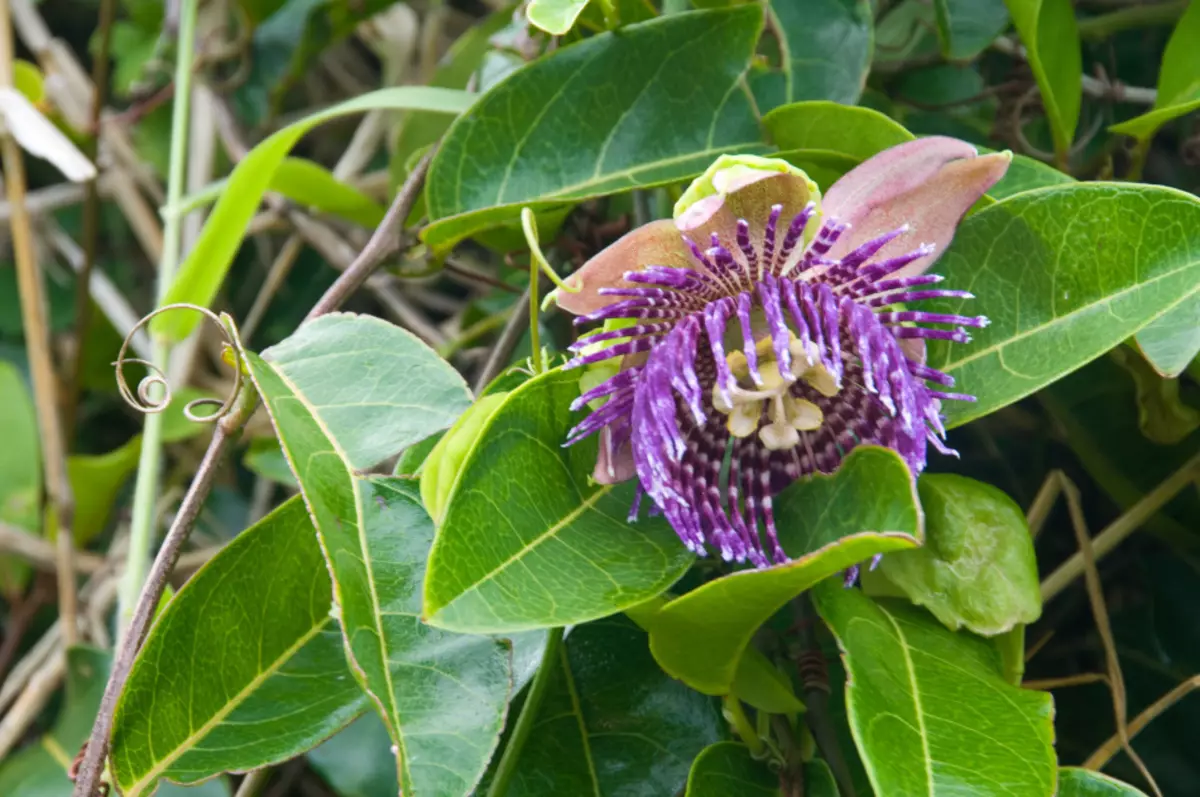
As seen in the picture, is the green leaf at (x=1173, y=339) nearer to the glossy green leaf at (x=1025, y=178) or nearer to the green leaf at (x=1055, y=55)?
the glossy green leaf at (x=1025, y=178)

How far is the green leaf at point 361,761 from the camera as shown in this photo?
31.3 inches

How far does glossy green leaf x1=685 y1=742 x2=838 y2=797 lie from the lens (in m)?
0.58

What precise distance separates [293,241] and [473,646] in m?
0.80

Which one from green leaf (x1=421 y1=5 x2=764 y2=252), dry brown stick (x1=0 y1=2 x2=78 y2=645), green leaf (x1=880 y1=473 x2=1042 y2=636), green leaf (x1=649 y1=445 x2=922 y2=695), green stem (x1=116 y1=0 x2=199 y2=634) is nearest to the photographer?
green leaf (x1=649 y1=445 x2=922 y2=695)

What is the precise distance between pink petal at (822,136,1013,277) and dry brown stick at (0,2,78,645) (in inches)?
31.8

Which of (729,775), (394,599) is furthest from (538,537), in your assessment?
(729,775)

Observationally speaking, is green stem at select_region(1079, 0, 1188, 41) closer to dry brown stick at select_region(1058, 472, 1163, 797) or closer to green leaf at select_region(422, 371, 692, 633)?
dry brown stick at select_region(1058, 472, 1163, 797)

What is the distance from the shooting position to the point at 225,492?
4.16ft

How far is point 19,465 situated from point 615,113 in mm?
760

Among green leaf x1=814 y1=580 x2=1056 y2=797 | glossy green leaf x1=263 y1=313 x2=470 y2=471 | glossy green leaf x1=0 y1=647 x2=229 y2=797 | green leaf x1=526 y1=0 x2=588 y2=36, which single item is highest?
green leaf x1=526 y1=0 x2=588 y2=36

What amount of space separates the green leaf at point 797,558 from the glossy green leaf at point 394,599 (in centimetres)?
9

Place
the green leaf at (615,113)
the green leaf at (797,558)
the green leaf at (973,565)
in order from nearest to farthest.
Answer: the green leaf at (797,558) → the green leaf at (973,565) → the green leaf at (615,113)

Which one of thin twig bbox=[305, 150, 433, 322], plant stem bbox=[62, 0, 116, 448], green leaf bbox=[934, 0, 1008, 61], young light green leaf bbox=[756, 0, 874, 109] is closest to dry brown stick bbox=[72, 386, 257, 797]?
thin twig bbox=[305, 150, 433, 322]

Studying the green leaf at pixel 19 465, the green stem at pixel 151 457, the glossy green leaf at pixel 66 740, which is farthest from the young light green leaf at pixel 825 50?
the green leaf at pixel 19 465
